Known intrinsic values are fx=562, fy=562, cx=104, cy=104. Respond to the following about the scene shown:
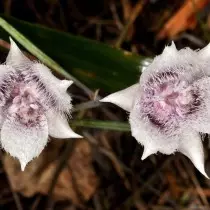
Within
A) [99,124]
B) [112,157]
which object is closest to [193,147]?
[99,124]

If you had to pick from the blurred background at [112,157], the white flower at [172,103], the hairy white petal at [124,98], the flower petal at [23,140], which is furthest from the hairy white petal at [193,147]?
the blurred background at [112,157]

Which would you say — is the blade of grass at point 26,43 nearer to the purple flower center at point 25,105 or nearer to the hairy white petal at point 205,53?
the purple flower center at point 25,105

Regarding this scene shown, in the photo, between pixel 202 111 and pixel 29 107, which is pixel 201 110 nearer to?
pixel 202 111

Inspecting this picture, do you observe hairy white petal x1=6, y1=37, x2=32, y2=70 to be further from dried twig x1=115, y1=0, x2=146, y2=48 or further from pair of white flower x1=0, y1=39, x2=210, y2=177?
dried twig x1=115, y1=0, x2=146, y2=48

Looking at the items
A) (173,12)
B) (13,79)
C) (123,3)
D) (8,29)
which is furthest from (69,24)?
(13,79)

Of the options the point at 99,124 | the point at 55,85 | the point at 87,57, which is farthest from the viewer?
the point at 87,57
